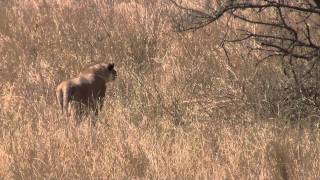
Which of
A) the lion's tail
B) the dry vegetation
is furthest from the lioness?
the dry vegetation

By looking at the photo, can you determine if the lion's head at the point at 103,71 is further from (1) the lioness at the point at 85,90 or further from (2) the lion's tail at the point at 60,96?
(2) the lion's tail at the point at 60,96

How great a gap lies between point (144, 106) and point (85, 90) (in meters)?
0.60

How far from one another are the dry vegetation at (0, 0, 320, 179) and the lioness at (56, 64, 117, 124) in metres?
0.15

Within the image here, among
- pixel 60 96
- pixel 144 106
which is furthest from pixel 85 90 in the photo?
pixel 144 106

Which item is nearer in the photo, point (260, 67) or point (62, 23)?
point (260, 67)

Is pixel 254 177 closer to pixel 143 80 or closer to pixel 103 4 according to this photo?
pixel 143 80

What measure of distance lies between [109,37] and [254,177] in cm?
448

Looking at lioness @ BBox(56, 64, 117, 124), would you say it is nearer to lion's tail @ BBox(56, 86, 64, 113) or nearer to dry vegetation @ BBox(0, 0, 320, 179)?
lion's tail @ BBox(56, 86, 64, 113)

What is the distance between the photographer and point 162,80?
22.7 feet

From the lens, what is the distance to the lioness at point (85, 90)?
20.0 ft

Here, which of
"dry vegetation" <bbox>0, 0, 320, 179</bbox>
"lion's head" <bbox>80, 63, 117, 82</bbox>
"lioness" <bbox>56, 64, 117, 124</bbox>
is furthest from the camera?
"lion's head" <bbox>80, 63, 117, 82</bbox>

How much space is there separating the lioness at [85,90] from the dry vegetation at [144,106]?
0.15 meters

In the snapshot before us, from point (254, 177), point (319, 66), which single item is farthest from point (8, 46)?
point (254, 177)

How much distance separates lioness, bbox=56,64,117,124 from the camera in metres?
6.10
